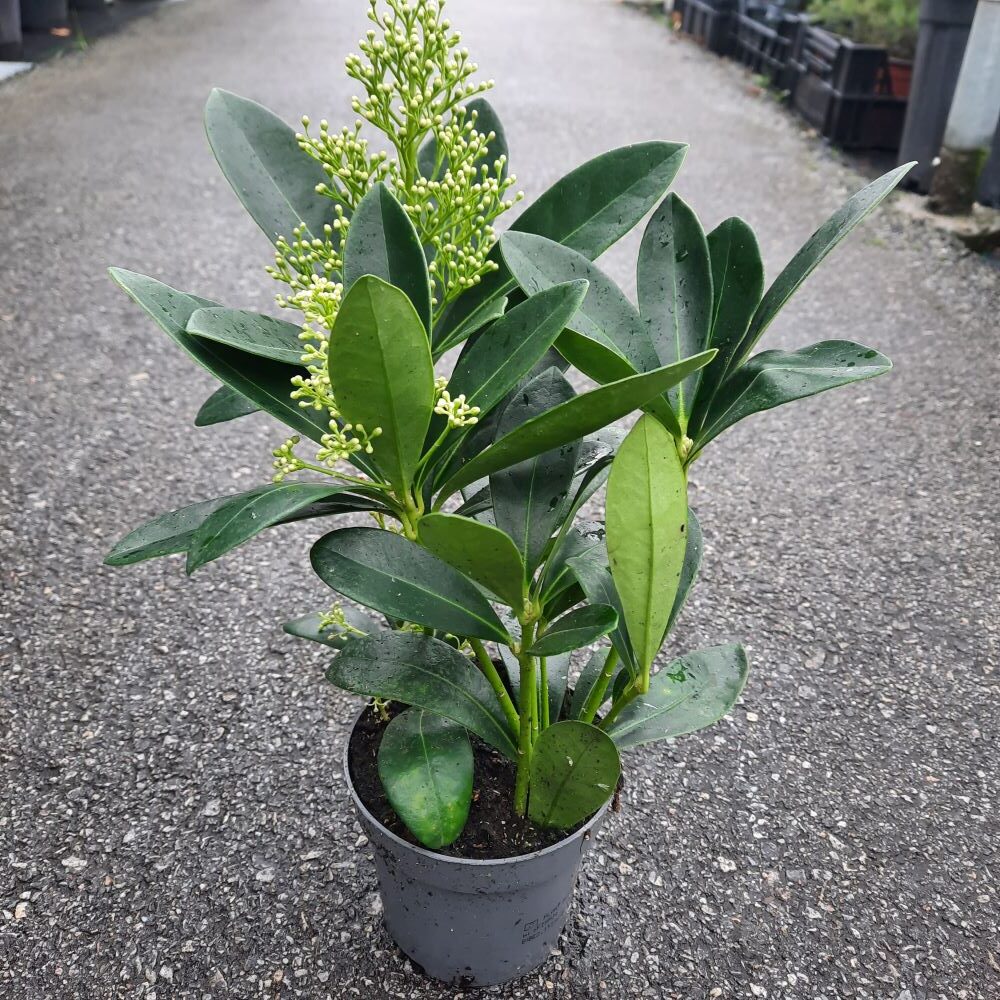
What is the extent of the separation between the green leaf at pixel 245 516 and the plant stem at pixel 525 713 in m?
0.29

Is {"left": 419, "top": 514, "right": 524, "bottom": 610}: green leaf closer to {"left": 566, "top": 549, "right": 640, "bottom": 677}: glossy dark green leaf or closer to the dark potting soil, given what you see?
{"left": 566, "top": 549, "right": 640, "bottom": 677}: glossy dark green leaf

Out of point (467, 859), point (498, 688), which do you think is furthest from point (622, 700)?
point (467, 859)

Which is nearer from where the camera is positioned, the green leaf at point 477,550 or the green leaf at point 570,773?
the green leaf at point 477,550

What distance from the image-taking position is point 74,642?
2.03 meters

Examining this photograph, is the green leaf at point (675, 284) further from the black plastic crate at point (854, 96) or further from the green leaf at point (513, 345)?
the black plastic crate at point (854, 96)

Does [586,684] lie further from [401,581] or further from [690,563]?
[401,581]

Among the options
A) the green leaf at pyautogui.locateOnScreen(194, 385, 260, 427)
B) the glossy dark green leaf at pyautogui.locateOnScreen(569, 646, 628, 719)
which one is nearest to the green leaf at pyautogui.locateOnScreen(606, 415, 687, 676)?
the glossy dark green leaf at pyautogui.locateOnScreen(569, 646, 628, 719)

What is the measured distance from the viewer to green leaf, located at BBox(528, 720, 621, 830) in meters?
1.09

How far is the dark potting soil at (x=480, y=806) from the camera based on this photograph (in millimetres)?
1271

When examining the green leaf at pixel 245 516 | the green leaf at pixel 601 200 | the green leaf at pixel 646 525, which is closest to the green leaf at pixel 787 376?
the green leaf at pixel 646 525

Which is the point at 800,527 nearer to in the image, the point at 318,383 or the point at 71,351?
the point at 318,383

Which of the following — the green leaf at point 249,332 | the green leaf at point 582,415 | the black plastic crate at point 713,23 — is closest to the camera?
the green leaf at point 582,415

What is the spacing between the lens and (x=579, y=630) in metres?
0.98

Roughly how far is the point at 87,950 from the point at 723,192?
4.00m
